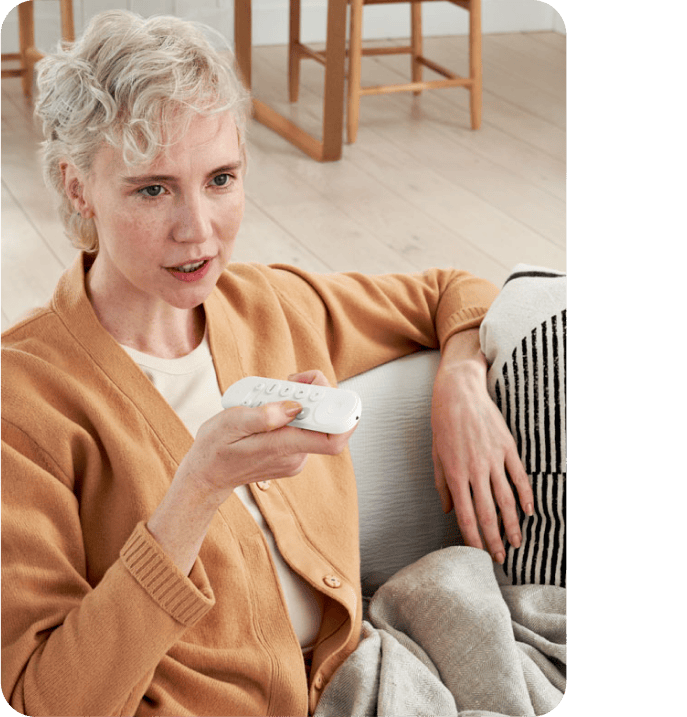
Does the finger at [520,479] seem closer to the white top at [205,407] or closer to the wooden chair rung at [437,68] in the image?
the white top at [205,407]

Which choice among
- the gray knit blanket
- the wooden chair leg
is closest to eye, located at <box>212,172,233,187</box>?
the gray knit blanket

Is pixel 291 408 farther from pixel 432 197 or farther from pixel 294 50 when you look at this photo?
pixel 294 50

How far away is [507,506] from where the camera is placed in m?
1.07

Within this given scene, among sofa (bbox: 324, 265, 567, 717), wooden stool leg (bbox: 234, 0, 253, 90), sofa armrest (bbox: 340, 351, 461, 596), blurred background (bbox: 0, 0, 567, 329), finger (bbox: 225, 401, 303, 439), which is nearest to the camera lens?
finger (bbox: 225, 401, 303, 439)

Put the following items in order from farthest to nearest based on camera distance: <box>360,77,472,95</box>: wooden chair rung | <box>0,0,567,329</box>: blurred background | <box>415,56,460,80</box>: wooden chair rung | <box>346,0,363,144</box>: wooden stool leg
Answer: <box>346,0,363,144</box>: wooden stool leg
<box>360,77,472,95</box>: wooden chair rung
<box>415,56,460,80</box>: wooden chair rung
<box>0,0,567,329</box>: blurred background

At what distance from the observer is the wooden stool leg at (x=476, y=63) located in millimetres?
1589

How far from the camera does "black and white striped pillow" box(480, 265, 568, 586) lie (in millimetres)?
1065

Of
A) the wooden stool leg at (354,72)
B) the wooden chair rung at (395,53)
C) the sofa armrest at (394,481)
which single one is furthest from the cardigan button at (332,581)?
the wooden stool leg at (354,72)

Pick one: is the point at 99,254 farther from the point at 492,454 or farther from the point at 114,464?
the point at 492,454

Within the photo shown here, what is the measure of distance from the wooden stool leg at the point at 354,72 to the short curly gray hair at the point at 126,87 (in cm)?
209

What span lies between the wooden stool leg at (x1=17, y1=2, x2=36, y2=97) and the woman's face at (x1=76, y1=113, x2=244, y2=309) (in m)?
0.28

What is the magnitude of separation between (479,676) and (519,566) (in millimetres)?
185

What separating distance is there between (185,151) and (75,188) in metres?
0.12

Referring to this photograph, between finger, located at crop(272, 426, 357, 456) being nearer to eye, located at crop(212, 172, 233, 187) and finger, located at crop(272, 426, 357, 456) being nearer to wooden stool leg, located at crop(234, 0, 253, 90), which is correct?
eye, located at crop(212, 172, 233, 187)
